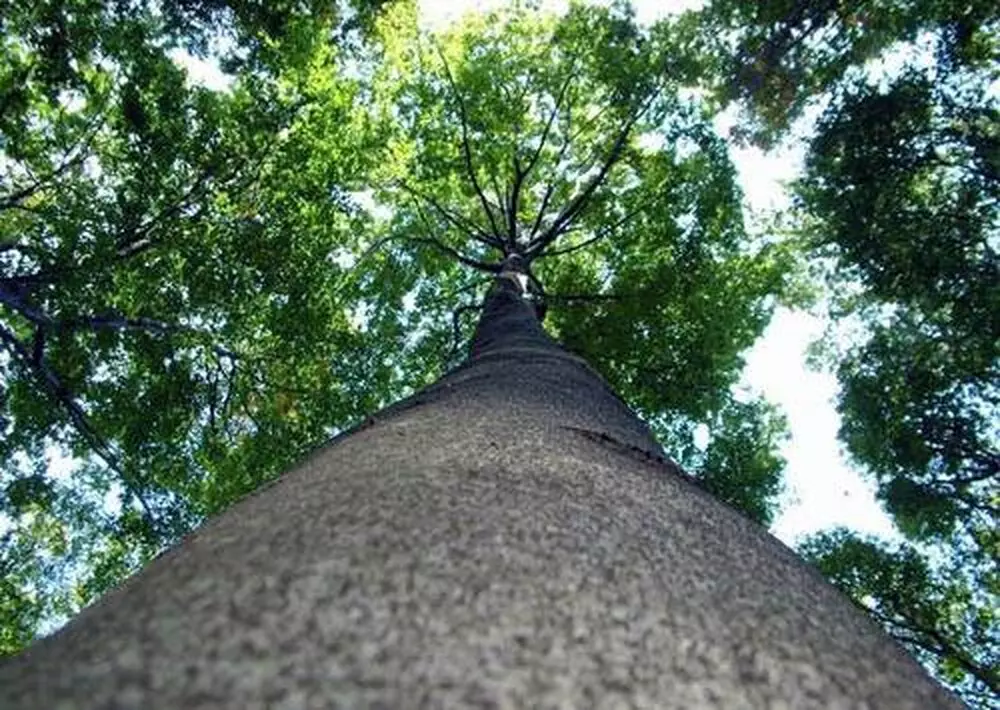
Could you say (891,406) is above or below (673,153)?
below

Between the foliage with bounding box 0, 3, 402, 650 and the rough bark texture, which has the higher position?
the foliage with bounding box 0, 3, 402, 650

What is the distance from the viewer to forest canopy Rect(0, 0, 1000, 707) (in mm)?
7762

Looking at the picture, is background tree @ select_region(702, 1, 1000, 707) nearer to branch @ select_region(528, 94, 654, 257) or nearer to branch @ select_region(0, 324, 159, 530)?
branch @ select_region(528, 94, 654, 257)

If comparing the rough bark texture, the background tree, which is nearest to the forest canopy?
the background tree

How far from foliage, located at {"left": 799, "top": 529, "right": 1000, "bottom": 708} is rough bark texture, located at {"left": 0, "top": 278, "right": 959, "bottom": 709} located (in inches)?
316

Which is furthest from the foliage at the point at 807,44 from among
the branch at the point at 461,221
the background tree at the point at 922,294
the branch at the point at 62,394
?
the branch at the point at 62,394

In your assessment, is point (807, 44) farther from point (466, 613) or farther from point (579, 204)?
point (466, 613)

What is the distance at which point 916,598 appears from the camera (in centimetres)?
905

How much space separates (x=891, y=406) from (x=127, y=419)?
812 cm

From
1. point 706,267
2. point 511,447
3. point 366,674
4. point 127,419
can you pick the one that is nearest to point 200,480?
point 127,419

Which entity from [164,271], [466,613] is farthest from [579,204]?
[466,613]

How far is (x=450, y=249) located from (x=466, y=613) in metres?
8.49

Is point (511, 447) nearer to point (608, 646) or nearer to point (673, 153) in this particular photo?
point (608, 646)

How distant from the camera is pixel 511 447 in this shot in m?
2.08
